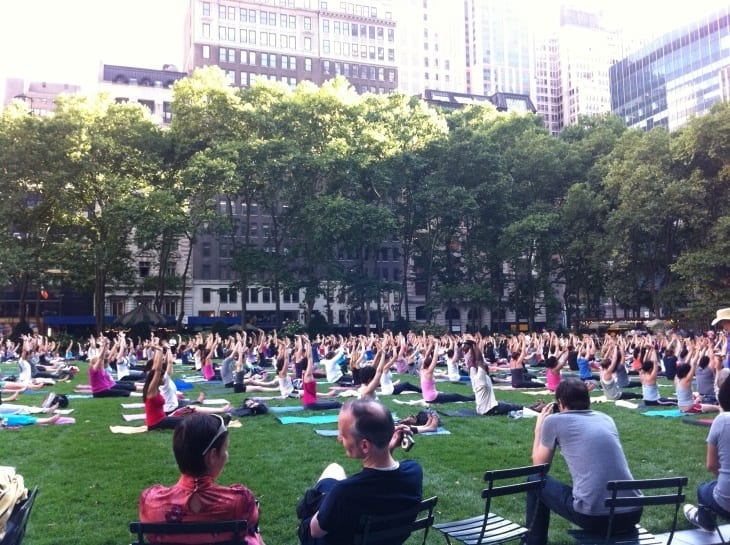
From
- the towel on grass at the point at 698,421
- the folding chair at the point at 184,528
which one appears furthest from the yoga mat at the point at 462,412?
the folding chair at the point at 184,528

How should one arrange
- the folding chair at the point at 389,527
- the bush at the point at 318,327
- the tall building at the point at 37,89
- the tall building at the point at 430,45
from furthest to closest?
the tall building at the point at 430,45, the tall building at the point at 37,89, the bush at the point at 318,327, the folding chair at the point at 389,527

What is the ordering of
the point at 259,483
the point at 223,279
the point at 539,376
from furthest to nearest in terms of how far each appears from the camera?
the point at 223,279 → the point at 539,376 → the point at 259,483

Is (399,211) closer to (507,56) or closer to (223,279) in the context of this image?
(223,279)

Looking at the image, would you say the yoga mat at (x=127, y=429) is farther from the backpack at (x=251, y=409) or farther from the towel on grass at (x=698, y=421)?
the towel on grass at (x=698, y=421)

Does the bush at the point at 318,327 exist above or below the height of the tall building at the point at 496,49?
below

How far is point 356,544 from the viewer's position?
426cm

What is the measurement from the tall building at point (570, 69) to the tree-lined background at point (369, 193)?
12626cm

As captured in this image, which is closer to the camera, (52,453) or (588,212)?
(52,453)

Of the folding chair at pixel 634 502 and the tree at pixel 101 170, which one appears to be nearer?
the folding chair at pixel 634 502

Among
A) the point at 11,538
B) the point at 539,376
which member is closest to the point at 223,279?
the point at 539,376

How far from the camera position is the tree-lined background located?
4206cm

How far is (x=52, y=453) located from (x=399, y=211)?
149ft

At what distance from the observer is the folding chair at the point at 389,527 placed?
4219 mm

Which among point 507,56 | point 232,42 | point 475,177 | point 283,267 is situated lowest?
point 283,267
